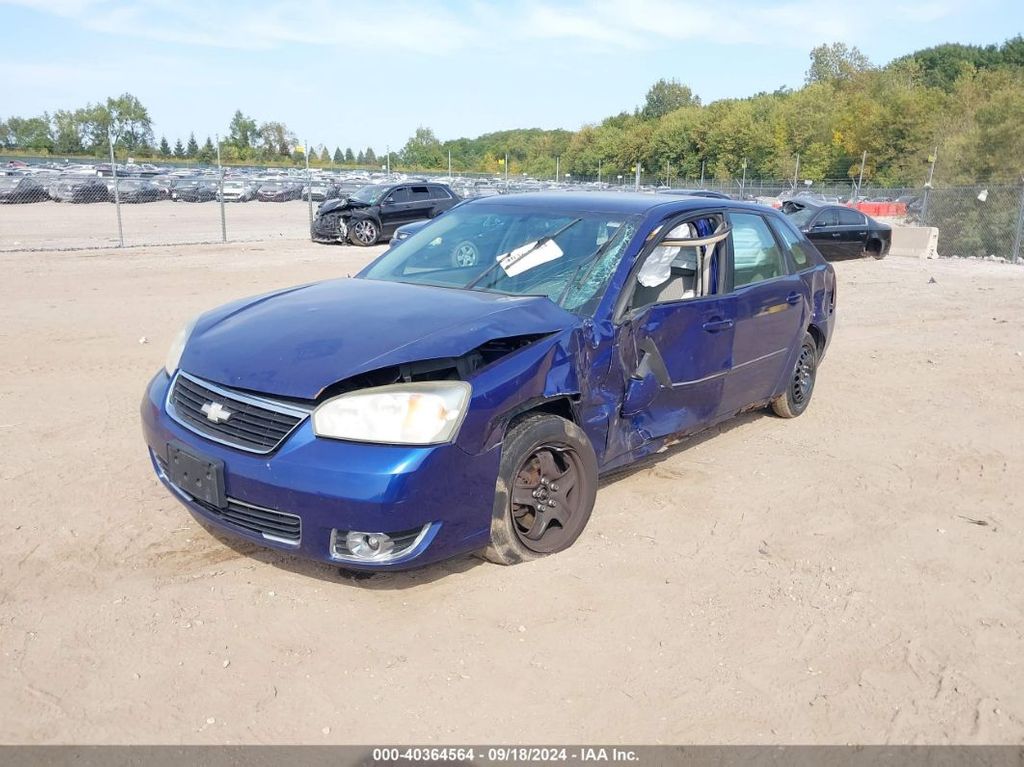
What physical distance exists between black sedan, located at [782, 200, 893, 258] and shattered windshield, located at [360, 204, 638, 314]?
597 inches

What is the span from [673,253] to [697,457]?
1395 millimetres

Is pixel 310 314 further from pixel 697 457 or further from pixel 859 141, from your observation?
pixel 859 141

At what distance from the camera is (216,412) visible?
3.33m

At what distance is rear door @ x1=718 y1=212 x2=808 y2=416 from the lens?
4922 mm

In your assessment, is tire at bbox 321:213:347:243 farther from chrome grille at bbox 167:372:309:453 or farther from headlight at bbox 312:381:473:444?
headlight at bbox 312:381:473:444

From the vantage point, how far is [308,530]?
10.2 ft

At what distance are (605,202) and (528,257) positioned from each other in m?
0.71

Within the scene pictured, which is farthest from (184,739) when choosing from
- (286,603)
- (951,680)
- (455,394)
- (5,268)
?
(5,268)

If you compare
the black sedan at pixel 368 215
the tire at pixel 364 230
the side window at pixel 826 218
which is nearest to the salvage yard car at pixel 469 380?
the side window at pixel 826 218

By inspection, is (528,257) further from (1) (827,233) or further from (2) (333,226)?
(2) (333,226)

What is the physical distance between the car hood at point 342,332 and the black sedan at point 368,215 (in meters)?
16.0

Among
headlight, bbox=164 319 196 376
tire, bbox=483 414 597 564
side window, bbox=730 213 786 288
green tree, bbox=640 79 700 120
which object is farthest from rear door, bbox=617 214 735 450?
green tree, bbox=640 79 700 120

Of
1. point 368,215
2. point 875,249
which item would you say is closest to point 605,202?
point 368,215

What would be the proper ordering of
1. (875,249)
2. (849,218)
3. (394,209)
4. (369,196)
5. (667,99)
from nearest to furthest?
(849,218), (875,249), (394,209), (369,196), (667,99)
